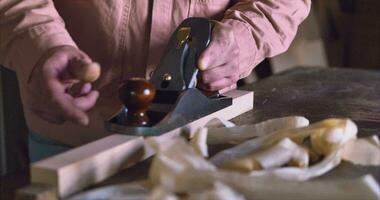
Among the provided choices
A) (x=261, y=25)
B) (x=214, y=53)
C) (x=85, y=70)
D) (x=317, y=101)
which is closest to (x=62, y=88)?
(x=85, y=70)

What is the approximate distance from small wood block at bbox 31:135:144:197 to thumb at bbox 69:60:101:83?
0.09 m

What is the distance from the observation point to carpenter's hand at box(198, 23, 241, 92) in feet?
3.59

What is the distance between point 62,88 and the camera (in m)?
0.93

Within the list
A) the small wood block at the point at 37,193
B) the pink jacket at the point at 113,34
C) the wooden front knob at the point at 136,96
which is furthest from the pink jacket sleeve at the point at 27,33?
the small wood block at the point at 37,193

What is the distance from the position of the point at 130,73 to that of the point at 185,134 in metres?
0.24

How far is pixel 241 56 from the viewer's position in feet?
4.04

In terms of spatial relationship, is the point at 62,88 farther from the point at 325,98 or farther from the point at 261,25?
the point at 325,98

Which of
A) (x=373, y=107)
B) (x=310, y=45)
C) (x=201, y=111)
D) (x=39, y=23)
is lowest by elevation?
(x=310, y=45)

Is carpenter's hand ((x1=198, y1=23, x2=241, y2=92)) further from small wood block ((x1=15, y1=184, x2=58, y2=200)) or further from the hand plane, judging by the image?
small wood block ((x1=15, y1=184, x2=58, y2=200))

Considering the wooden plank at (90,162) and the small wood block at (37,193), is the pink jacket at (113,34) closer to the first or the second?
the wooden plank at (90,162)

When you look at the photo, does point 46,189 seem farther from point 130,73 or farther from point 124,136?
point 130,73

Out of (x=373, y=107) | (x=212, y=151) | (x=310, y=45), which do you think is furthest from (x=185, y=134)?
(x=310, y=45)

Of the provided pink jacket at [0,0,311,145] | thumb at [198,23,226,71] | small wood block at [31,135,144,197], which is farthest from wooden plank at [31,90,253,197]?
pink jacket at [0,0,311,145]

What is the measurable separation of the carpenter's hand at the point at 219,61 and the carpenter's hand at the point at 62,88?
0.73 feet
